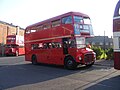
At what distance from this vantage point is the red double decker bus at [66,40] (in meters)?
16.3

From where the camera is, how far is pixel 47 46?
1975 centimetres

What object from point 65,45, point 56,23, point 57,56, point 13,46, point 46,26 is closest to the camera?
point 65,45

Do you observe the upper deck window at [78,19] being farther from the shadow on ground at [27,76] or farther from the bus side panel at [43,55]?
the bus side panel at [43,55]

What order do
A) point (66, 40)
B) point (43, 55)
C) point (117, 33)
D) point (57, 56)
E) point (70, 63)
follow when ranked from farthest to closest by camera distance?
point (43, 55) < point (57, 56) < point (66, 40) < point (70, 63) < point (117, 33)

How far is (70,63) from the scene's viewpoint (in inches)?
658

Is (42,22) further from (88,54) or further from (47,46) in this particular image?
(88,54)

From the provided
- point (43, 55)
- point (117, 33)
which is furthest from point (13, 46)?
point (117, 33)

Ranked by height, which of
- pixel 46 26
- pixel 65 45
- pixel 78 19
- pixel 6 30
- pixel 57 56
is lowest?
pixel 57 56

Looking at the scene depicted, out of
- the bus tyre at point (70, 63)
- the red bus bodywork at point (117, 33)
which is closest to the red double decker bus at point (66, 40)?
the bus tyre at point (70, 63)

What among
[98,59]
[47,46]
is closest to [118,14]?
[47,46]

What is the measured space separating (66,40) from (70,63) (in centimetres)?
182

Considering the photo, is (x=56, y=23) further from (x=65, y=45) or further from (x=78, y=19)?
(x=78, y=19)

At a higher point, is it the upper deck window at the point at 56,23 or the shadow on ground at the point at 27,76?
the upper deck window at the point at 56,23

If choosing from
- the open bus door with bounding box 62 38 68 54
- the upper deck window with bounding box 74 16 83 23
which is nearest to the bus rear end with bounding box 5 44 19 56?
the open bus door with bounding box 62 38 68 54
